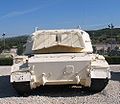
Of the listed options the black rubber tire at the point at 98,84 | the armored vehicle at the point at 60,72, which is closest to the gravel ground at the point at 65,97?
the black rubber tire at the point at 98,84

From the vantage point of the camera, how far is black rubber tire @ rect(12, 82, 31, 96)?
31.3 ft

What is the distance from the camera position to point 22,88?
Result: 31.8 feet

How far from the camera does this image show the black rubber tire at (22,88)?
956 cm

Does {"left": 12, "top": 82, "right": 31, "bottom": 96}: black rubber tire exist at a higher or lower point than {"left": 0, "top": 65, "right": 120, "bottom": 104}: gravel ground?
higher

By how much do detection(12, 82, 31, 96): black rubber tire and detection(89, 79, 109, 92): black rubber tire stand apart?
1655mm

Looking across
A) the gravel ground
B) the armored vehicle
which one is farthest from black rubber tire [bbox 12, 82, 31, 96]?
the gravel ground

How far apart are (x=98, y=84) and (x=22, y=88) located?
197 centimetres

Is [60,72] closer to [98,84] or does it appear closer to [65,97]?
[65,97]

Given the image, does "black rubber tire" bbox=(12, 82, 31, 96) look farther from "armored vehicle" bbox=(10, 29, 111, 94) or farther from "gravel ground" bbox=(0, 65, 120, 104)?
"gravel ground" bbox=(0, 65, 120, 104)

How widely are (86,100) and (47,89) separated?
2.70 metres

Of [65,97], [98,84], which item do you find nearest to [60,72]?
[65,97]

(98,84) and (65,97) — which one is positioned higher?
(98,84)

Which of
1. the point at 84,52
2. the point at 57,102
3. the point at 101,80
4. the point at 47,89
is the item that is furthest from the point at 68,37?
the point at 57,102

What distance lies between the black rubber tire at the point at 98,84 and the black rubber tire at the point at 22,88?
5.43 feet
